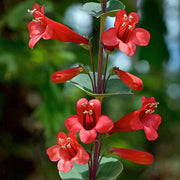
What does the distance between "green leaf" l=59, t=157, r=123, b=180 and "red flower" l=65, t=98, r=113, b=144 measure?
282 mm

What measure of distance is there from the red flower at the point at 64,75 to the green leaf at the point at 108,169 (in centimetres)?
51

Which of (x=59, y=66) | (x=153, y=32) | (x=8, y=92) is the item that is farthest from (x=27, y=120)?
(x=153, y=32)

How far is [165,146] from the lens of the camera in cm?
631

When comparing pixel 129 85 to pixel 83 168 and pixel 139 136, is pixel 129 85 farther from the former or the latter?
pixel 139 136

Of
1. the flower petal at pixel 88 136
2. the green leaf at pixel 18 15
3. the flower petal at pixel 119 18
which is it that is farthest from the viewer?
the green leaf at pixel 18 15

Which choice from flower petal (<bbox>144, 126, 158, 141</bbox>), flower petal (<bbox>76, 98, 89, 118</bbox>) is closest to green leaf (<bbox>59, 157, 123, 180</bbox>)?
flower petal (<bbox>144, 126, 158, 141</bbox>)

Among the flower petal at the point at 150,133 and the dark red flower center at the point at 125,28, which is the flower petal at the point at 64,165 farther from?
the dark red flower center at the point at 125,28

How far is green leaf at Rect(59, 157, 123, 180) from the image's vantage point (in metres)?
1.35

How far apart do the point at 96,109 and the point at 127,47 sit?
306 millimetres

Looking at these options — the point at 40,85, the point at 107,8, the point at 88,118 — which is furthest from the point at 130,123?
the point at 40,85

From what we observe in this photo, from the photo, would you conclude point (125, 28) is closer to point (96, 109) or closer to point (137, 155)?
point (96, 109)

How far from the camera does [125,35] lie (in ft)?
4.24

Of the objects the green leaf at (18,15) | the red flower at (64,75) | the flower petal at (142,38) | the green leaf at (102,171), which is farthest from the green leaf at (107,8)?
the green leaf at (18,15)

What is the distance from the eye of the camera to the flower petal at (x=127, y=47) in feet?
3.78
